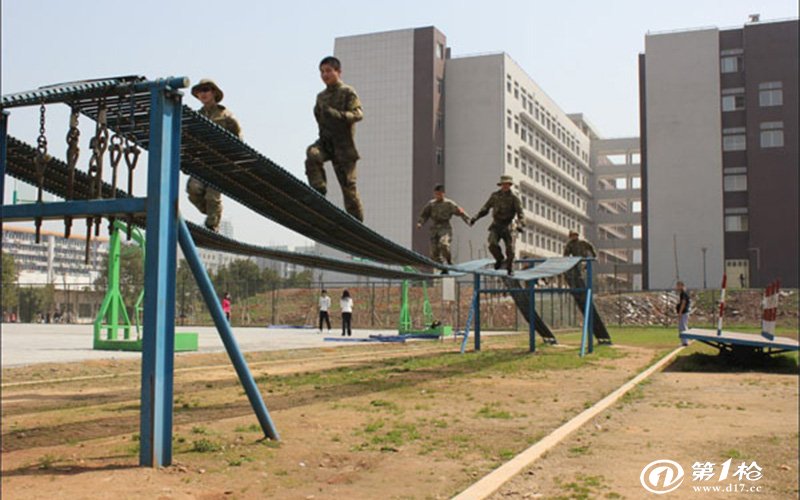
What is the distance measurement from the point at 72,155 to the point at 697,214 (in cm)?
5995

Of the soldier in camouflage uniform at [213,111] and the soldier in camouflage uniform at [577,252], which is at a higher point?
the soldier in camouflage uniform at [213,111]

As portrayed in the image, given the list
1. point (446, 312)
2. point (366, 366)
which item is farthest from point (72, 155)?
point (446, 312)

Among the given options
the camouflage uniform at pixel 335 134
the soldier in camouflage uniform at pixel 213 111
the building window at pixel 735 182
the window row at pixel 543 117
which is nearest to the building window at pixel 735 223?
the building window at pixel 735 182

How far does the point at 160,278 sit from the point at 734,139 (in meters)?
61.4

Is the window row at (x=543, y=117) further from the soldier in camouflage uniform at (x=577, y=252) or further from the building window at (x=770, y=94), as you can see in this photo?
the soldier in camouflage uniform at (x=577, y=252)

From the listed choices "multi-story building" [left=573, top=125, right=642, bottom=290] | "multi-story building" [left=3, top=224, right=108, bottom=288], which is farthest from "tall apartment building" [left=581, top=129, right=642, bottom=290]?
"multi-story building" [left=3, top=224, right=108, bottom=288]

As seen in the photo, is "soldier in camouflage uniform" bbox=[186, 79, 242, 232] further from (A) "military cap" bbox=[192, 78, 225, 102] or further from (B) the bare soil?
(B) the bare soil

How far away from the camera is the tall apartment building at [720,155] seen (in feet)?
186

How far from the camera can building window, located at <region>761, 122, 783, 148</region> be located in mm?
57062

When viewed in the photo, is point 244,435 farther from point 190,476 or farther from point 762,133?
point 762,133

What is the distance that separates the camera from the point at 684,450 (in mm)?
6055

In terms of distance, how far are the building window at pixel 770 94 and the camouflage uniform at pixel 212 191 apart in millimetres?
57626

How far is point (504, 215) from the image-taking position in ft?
47.8

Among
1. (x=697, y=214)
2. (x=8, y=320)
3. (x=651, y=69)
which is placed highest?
(x=651, y=69)
